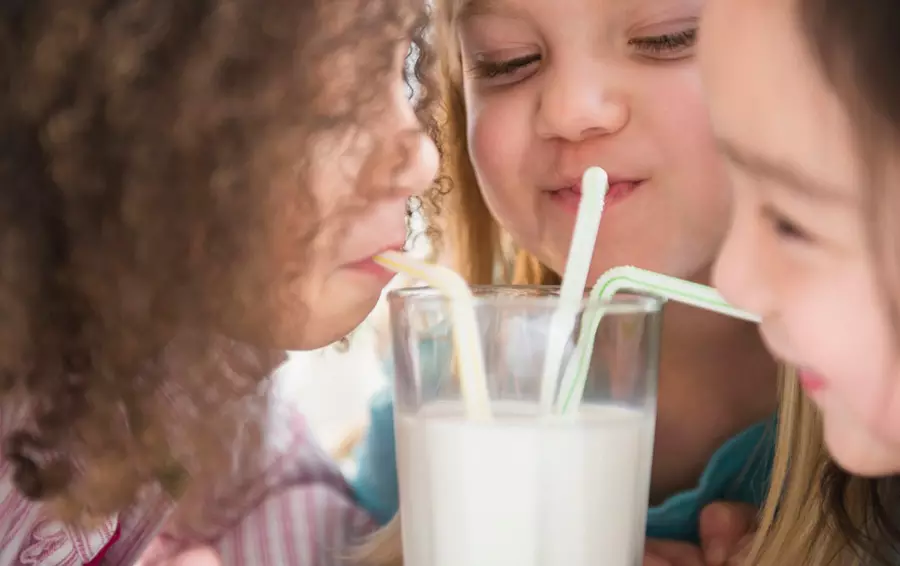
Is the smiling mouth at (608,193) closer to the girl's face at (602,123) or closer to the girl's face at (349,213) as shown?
the girl's face at (602,123)

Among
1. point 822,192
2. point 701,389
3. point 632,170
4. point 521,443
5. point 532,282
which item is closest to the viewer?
point 822,192

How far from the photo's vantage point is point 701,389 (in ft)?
2.44

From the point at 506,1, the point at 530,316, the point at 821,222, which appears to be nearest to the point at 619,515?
the point at 530,316

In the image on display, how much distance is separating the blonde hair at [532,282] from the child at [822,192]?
0.12 m

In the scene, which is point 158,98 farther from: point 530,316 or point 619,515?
point 619,515

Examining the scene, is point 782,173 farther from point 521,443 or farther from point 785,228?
point 521,443

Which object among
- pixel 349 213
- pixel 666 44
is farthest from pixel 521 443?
pixel 666 44

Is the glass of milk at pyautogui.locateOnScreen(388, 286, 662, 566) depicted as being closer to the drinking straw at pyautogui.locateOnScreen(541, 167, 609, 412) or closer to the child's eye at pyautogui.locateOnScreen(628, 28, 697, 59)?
the drinking straw at pyautogui.locateOnScreen(541, 167, 609, 412)

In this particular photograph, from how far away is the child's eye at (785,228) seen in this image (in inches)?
15.3

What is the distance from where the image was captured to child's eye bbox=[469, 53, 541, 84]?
637 mm

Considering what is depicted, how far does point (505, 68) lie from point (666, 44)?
4.6 inches

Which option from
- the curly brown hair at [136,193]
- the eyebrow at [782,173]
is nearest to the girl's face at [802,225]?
the eyebrow at [782,173]

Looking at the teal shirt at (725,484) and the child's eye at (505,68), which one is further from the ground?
the child's eye at (505,68)

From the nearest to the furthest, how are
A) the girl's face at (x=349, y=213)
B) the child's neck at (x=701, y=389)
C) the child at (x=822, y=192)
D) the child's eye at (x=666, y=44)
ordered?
the child at (x=822, y=192) → the girl's face at (x=349, y=213) → the child's eye at (x=666, y=44) → the child's neck at (x=701, y=389)
